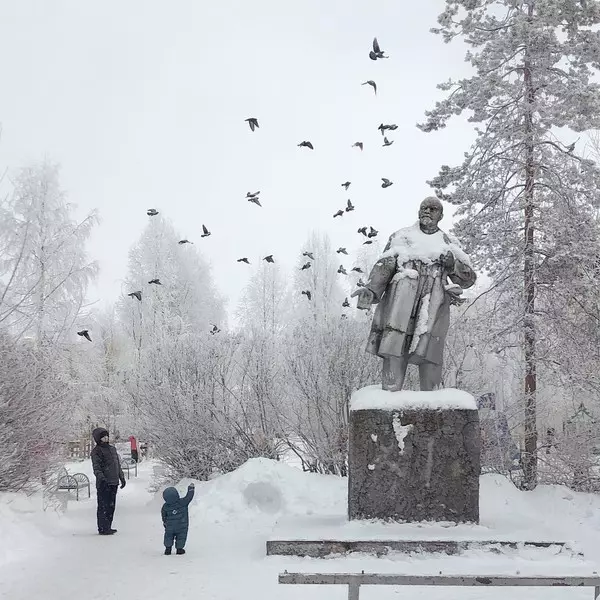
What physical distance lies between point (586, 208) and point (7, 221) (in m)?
16.5

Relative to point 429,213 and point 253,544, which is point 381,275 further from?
point 253,544

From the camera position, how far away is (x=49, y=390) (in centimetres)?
1073

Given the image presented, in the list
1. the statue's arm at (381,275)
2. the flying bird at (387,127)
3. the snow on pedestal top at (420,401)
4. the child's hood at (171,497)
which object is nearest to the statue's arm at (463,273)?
the statue's arm at (381,275)

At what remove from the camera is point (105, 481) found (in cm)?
923

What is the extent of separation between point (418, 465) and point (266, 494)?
4156mm

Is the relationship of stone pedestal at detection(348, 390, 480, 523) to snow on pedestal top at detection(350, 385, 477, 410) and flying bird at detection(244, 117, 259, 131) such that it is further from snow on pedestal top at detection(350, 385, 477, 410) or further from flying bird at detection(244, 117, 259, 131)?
flying bird at detection(244, 117, 259, 131)

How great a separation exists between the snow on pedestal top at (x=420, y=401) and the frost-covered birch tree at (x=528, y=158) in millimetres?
5013

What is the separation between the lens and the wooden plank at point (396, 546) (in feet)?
19.9

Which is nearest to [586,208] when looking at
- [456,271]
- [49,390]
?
[456,271]

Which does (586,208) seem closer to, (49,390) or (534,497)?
(534,497)

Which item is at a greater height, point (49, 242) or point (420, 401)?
point (49, 242)

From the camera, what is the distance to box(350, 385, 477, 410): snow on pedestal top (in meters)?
6.83

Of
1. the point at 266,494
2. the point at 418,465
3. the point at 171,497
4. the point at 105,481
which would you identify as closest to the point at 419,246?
the point at 418,465

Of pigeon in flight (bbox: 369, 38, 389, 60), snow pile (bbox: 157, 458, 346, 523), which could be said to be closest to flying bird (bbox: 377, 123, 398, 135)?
pigeon in flight (bbox: 369, 38, 389, 60)
